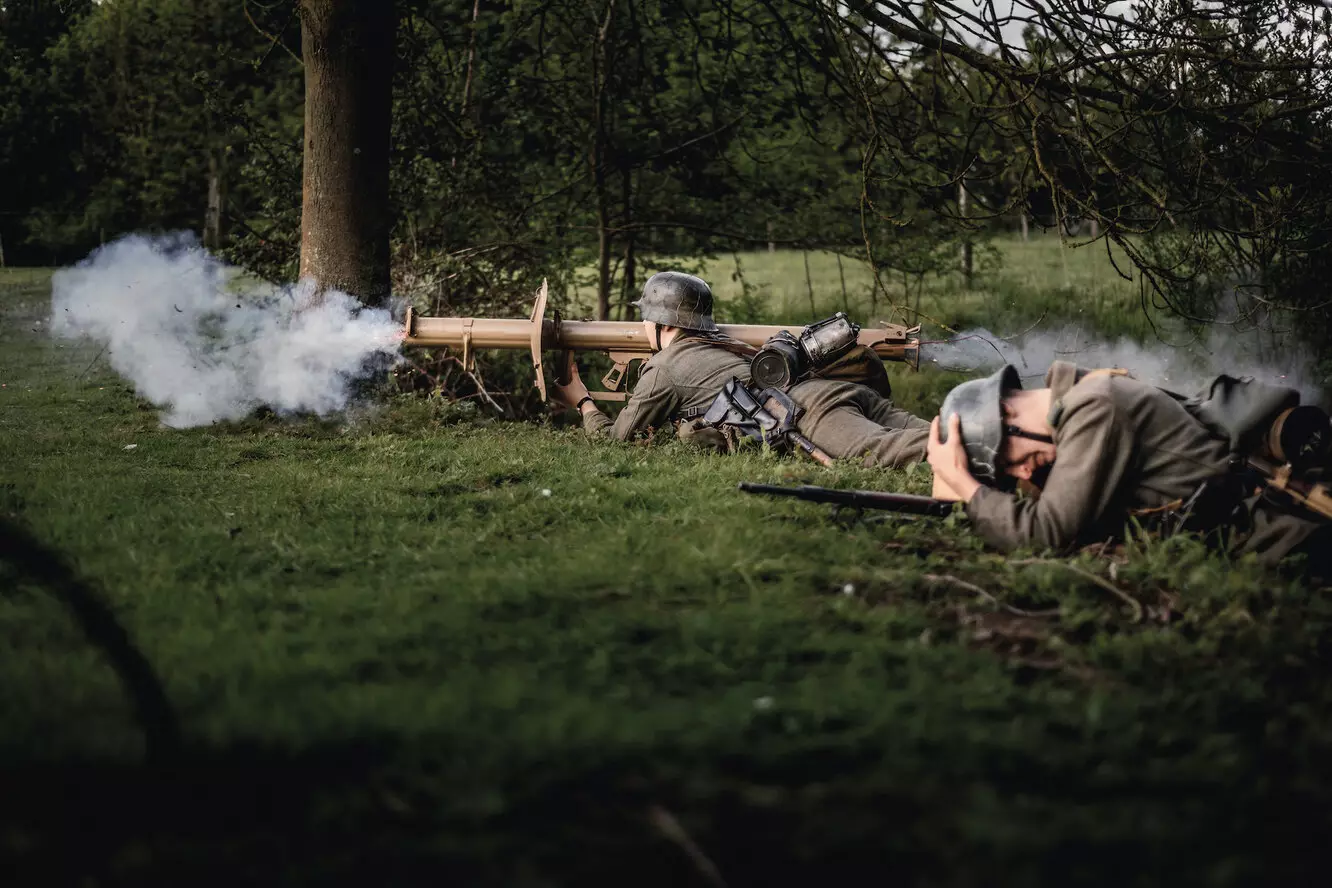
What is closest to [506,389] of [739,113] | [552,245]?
[552,245]

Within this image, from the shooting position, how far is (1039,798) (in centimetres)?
237

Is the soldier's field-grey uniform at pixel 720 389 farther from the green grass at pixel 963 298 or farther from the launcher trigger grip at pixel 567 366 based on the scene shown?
the green grass at pixel 963 298

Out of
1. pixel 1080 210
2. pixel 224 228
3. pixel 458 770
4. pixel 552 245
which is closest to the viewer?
pixel 458 770

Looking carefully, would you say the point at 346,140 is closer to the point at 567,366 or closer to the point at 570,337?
the point at 570,337

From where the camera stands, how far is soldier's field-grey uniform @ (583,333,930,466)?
21.1 ft

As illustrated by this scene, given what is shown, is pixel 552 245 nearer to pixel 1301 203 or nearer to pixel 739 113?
pixel 739 113

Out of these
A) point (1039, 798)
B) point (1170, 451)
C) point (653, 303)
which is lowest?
point (1039, 798)

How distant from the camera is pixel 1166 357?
11.1 metres

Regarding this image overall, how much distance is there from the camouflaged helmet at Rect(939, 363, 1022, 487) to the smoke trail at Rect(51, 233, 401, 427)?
4528 millimetres

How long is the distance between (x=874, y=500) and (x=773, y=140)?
783 cm

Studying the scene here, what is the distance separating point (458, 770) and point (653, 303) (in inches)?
212

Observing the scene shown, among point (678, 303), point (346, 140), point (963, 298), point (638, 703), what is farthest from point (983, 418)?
point (963, 298)

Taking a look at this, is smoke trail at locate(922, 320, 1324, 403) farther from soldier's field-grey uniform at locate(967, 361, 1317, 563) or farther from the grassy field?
the grassy field

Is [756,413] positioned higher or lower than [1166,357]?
lower
